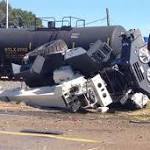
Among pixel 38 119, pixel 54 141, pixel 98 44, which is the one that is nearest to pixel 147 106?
pixel 98 44

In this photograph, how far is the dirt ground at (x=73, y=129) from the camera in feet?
33.2

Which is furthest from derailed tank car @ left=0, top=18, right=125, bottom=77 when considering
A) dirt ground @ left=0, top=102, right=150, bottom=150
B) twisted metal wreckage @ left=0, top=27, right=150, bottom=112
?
dirt ground @ left=0, top=102, right=150, bottom=150

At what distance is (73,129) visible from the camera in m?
12.2

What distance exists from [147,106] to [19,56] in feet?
37.0

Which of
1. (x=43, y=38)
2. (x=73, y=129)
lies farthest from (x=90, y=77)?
(x=43, y=38)

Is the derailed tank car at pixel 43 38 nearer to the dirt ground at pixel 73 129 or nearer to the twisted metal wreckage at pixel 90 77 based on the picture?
the twisted metal wreckage at pixel 90 77

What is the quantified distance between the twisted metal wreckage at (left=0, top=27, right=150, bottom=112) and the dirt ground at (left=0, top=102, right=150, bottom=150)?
1.59ft

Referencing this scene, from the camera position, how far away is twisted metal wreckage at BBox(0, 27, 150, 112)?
53.5 feet

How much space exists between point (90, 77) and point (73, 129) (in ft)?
18.8

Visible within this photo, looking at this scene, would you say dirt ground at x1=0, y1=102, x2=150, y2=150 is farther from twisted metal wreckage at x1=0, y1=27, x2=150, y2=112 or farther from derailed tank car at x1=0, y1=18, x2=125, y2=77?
derailed tank car at x1=0, y1=18, x2=125, y2=77

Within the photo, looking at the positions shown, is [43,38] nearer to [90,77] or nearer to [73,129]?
[90,77]

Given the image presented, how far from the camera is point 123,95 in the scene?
1675cm

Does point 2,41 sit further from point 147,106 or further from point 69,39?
point 147,106

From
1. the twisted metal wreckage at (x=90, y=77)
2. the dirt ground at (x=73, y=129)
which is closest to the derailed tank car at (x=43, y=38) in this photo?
the twisted metal wreckage at (x=90, y=77)
